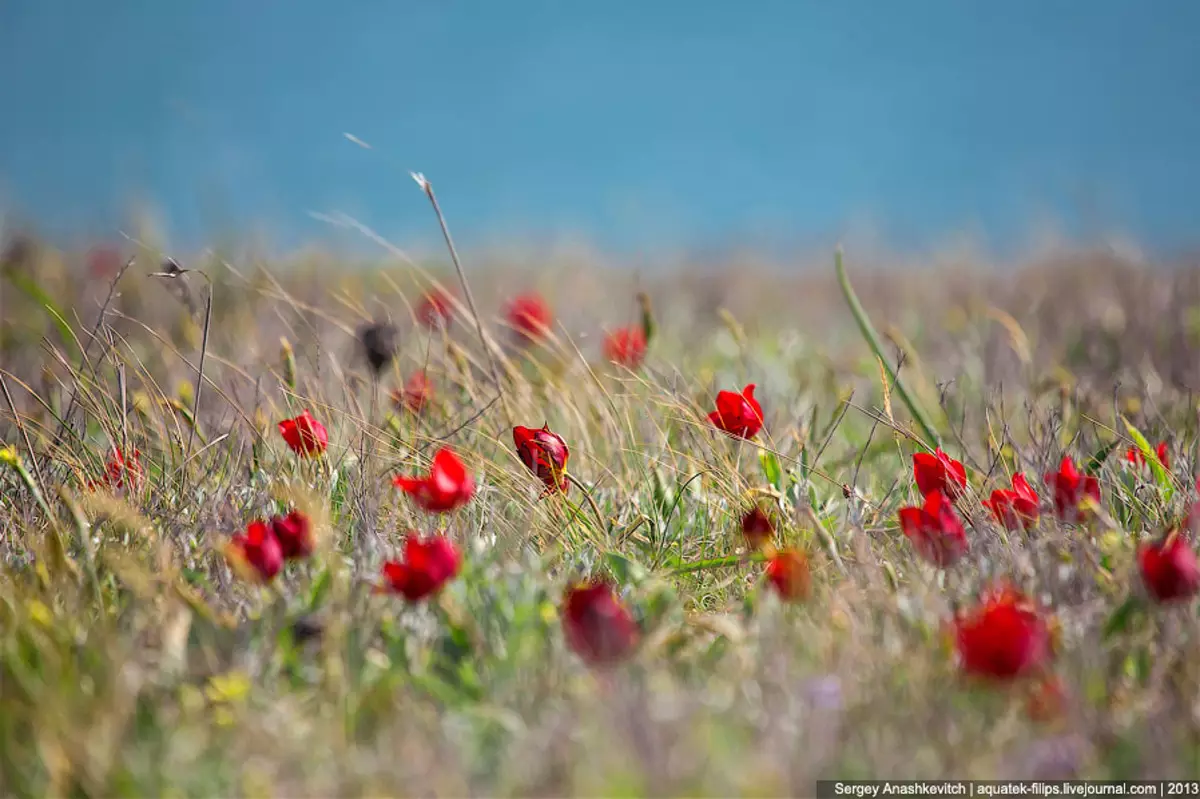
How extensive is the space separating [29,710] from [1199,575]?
144cm

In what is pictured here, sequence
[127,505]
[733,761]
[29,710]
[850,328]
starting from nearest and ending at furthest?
[733,761], [29,710], [127,505], [850,328]

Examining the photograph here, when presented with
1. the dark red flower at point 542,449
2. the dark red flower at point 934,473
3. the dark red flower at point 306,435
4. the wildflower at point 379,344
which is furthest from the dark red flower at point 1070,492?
the wildflower at point 379,344

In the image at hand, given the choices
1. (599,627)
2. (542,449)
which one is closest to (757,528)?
(542,449)

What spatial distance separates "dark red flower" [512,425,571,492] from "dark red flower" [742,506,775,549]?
0.32 meters

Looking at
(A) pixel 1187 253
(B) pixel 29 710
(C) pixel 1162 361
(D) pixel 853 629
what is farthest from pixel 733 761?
(A) pixel 1187 253

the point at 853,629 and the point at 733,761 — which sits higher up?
the point at 853,629

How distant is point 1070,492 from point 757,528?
0.50m

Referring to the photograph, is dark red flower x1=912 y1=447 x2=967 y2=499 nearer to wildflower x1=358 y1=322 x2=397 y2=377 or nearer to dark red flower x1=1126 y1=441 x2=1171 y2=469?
dark red flower x1=1126 y1=441 x2=1171 y2=469

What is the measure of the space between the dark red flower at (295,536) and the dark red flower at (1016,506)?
1.08 metres

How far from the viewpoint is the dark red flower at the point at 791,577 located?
1478 mm

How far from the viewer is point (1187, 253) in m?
7.47

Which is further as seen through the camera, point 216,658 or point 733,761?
point 216,658

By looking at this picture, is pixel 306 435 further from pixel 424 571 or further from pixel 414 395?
pixel 424 571

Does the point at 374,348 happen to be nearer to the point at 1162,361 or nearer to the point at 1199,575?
the point at 1199,575
